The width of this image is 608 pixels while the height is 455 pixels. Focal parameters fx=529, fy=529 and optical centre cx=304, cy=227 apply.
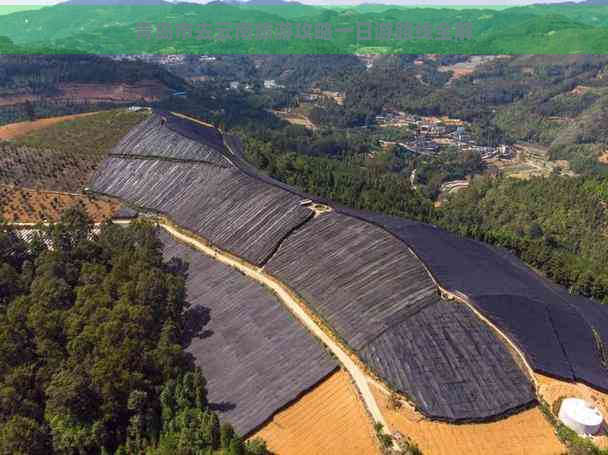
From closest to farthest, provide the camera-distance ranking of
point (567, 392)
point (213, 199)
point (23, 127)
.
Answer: point (567, 392), point (213, 199), point (23, 127)

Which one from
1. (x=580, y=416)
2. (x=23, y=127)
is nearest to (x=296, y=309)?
(x=580, y=416)

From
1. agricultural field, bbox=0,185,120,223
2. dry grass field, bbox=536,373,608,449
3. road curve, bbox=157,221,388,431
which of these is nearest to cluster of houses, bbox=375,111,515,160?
agricultural field, bbox=0,185,120,223

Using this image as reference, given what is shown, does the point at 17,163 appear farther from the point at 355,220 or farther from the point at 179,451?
the point at 179,451

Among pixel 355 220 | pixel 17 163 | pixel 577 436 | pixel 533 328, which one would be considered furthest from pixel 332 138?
pixel 577 436

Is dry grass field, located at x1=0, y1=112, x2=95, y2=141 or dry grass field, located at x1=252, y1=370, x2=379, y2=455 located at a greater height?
dry grass field, located at x1=0, y1=112, x2=95, y2=141

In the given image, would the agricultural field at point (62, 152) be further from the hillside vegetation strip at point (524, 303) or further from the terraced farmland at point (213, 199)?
the hillside vegetation strip at point (524, 303)

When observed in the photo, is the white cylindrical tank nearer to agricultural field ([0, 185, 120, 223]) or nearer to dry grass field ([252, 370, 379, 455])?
dry grass field ([252, 370, 379, 455])

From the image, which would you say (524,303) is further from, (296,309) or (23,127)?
(23,127)
